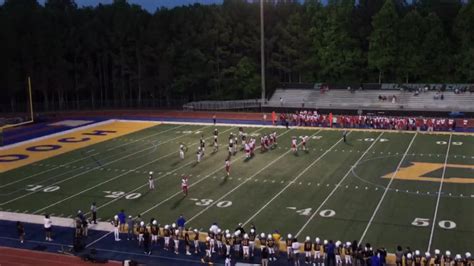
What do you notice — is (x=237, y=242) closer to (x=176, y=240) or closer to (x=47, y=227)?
(x=176, y=240)

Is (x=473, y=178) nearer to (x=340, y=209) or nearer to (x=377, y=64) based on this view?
(x=340, y=209)

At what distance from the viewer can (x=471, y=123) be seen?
1788 inches

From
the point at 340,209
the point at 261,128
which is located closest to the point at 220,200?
the point at 340,209

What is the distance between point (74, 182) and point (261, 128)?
19.1m

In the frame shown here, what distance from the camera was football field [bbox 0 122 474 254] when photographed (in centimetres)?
2159

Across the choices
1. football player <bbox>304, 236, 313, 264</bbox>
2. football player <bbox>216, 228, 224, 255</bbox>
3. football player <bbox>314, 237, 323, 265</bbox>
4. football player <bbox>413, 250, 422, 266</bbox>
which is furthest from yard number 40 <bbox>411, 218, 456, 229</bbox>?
football player <bbox>216, 228, 224, 255</bbox>

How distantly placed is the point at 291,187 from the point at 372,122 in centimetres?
1890

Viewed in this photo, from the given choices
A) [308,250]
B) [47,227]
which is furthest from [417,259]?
[47,227]

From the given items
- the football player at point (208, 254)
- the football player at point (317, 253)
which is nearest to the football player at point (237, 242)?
the football player at point (208, 254)

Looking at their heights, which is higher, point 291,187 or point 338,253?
point 291,187

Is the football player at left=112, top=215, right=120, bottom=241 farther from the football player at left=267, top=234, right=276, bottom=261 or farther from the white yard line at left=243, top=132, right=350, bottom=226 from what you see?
the football player at left=267, top=234, right=276, bottom=261

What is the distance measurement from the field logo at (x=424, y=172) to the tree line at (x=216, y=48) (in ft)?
97.5

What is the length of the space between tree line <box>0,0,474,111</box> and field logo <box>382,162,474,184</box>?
29.7 metres

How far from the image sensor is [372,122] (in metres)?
43.8
